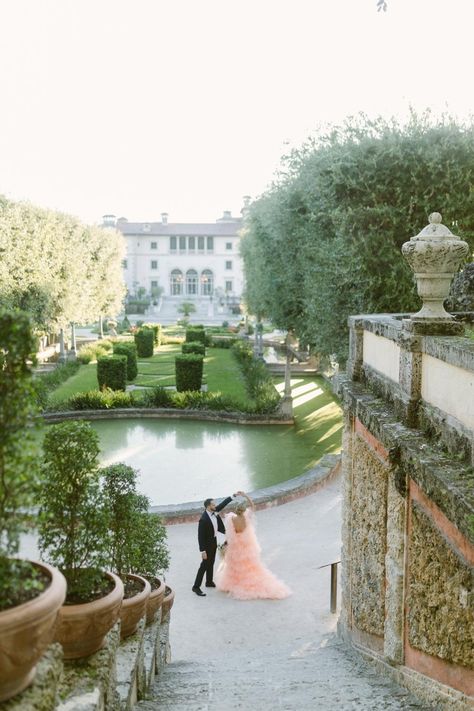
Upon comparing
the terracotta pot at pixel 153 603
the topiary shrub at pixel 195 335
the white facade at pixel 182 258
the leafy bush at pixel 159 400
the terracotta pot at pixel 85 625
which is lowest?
the leafy bush at pixel 159 400

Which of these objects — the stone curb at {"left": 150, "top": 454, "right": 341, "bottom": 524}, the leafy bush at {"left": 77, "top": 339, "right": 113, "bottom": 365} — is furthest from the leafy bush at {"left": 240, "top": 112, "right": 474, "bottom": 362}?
the leafy bush at {"left": 77, "top": 339, "right": 113, "bottom": 365}

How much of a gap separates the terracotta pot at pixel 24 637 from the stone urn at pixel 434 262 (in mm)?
3845

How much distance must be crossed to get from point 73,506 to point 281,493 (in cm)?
912

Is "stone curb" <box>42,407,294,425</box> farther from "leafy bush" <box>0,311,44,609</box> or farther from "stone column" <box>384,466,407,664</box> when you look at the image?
"leafy bush" <box>0,311,44,609</box>

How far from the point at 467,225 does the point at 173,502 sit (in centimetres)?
756

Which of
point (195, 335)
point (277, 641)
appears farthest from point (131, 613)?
point (195, 335)

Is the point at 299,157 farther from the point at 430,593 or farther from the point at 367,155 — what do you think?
the point at 430,593

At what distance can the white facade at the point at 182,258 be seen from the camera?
3105 inches

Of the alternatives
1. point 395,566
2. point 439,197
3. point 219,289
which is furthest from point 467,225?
point 219,289

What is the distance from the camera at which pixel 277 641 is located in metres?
7.98

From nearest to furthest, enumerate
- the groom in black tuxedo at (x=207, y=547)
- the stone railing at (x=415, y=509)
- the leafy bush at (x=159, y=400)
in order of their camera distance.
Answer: the stone railing at (x=415, y=509) → the groom in black tuxedo at (x=207, y=547) → the leafy bush at (x=159, y=400)

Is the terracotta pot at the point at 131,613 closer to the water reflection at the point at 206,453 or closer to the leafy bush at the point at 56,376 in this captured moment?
the water reflection at the point at 206,453

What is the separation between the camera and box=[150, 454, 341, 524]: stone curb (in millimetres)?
11594

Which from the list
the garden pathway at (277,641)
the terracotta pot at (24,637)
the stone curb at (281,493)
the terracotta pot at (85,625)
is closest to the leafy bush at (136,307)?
the stone curb at (281,493)
